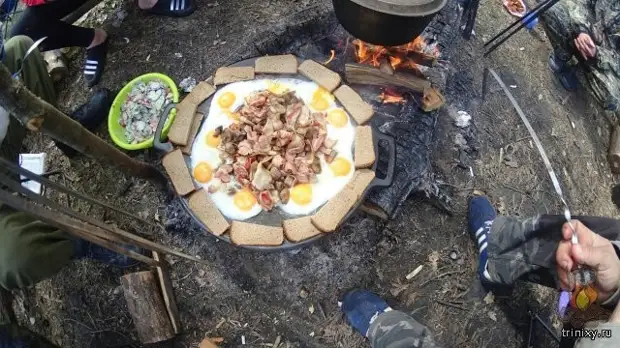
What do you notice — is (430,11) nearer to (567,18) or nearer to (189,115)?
(189,115)

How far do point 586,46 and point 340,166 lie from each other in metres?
3.29

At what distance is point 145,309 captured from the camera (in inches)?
128

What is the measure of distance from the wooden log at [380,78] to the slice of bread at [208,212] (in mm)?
1562

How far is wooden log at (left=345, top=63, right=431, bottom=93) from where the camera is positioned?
138 inches

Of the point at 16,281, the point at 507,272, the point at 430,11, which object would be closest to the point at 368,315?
the point at 507,272

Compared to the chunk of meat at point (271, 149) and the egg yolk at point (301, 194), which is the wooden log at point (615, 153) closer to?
the chunk of meat at point (271, 149)

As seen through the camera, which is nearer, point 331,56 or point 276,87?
point 276,87

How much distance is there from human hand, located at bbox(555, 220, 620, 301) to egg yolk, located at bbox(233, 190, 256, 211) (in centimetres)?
192

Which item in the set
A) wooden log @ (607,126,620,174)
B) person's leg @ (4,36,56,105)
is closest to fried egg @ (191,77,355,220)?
person's leg @ (4,36,56,105)

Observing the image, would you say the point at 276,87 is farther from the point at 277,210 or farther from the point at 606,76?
the point at 606,76

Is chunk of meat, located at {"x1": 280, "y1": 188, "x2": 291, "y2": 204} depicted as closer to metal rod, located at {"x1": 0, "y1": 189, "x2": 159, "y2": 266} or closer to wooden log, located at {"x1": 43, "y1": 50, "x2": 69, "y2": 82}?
metal rod, located at {"x1": 0, "y1": 189, "x2": 159, "y2": 266}

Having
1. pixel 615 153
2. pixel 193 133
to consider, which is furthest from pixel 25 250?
pixel 615 153

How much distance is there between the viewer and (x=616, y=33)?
4672 mm

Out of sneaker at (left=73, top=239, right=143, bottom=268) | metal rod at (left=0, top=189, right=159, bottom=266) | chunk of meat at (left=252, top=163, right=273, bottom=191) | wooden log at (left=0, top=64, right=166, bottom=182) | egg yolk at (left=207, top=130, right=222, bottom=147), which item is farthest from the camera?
sneaker at (left=73, top=239, right=143, bottom=268)
